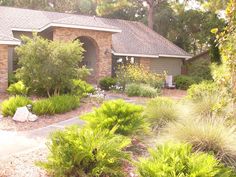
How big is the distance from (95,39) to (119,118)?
14.0 m

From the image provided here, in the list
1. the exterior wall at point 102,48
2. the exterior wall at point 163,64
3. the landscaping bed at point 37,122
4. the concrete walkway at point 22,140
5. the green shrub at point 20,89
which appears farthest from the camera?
the exterior wall at point 163,64

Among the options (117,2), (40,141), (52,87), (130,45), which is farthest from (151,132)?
(117,2)

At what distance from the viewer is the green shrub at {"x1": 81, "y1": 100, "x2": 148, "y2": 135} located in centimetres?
782

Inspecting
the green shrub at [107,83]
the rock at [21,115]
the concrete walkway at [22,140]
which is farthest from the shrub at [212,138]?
the green shrub at [107,83]

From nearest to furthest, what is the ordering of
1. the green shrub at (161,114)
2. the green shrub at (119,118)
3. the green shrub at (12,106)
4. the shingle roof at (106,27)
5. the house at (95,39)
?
the green shrub at (119,118) → the green shrub at (161,114) → the green shrub at (12,106) → the house at (95,39) → the shingle roof at (106,27)

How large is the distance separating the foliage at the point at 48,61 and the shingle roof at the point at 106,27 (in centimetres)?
349

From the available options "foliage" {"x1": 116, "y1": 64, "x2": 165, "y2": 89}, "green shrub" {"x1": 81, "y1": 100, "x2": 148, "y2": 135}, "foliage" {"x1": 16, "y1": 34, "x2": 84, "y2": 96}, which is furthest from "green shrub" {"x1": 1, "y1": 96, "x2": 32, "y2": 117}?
"foliage" {"x1": 116, "y1": 64, "x2": 165, "y2": 89}

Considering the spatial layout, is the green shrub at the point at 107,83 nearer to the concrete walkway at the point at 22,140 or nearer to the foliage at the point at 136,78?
the foliage at the point at 136,78

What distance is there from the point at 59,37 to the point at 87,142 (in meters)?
14.7

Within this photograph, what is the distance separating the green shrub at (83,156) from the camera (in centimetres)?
586

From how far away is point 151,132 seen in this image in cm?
838

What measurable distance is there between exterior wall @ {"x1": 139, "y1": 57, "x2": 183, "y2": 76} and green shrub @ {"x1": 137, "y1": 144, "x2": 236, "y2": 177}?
60.7 feet

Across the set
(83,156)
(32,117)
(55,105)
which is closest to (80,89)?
(55,105)

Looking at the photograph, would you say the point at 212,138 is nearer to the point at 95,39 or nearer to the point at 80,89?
the point at 80,89
